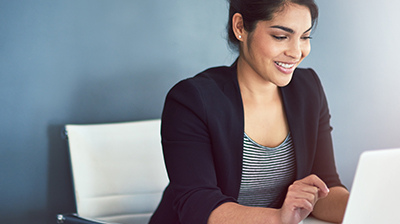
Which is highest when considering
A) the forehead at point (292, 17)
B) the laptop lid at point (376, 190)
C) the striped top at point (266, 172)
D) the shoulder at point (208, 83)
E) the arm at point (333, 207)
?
the forehead at point (292, 17)

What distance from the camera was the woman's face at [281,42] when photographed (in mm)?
1054

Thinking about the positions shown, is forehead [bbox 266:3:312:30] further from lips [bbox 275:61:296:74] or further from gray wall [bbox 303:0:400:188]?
A: gray wall [bbox 303:0:400:188]

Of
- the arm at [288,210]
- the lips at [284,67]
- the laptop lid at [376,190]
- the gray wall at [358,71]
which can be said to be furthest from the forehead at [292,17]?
the gray wall at [358,71]

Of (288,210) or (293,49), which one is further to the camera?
(293,49)

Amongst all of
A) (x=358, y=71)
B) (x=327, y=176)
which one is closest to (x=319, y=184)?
(x=327, y=176)

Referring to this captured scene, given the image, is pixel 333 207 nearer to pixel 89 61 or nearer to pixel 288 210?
pixel 288 210

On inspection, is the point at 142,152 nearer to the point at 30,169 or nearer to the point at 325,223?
the point at 30,169

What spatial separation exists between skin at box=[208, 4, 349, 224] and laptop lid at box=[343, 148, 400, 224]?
0.27 meters

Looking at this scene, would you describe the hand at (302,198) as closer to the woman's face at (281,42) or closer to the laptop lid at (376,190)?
the laptop lid at (376,190)

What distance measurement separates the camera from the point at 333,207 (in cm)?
105

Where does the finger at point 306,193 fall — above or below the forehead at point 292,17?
below

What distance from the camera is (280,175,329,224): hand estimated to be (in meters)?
0.75

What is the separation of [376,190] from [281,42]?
2.10ft

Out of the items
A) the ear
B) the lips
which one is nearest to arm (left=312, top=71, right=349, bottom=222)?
the lips
